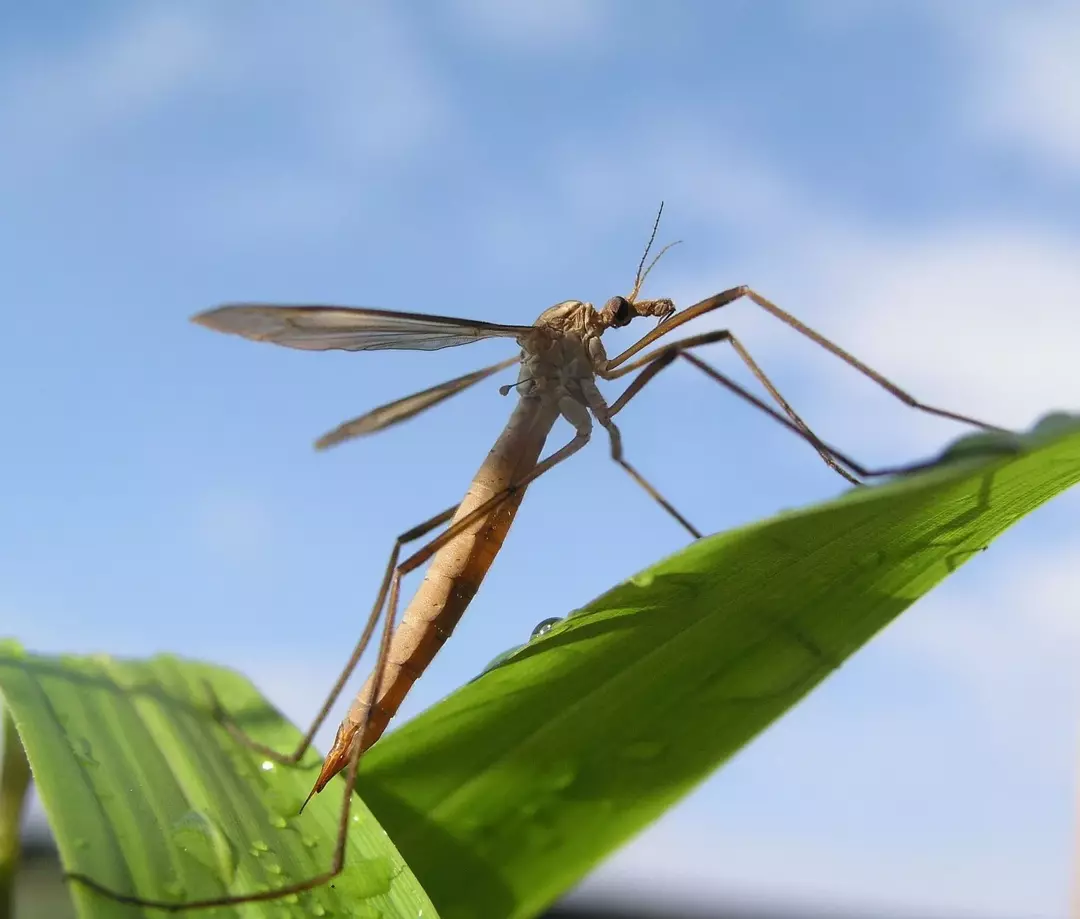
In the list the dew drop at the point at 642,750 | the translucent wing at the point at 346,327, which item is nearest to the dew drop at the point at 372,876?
the dew drop at the point at 642,750

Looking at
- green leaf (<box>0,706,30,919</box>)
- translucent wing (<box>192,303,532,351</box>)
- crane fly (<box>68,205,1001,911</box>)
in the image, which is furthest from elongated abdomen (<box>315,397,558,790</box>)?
green leaf (<box>0,706,30,919</box>)

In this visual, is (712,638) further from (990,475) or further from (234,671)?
(234,671)

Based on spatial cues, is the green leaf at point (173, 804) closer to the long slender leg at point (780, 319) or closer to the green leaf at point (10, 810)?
the green leaf at point (10, 810)

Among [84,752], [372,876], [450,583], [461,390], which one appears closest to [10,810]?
[84,752]

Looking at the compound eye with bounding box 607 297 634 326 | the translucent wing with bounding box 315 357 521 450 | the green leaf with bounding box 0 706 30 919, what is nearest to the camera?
the green leaf with bounding box 0 706 30 919

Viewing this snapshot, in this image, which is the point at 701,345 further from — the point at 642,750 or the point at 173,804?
the point at 173,804

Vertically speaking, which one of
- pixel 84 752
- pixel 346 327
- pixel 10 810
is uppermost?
pixel 346 327

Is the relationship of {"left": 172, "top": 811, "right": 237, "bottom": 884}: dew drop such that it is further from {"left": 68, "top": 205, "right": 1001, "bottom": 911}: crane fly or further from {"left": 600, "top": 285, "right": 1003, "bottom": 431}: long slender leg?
{"left": 600, "top": 285, "right": 1003, "bottom": 431}: long slender leg
